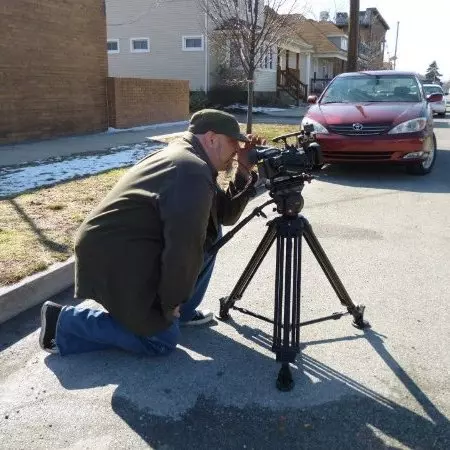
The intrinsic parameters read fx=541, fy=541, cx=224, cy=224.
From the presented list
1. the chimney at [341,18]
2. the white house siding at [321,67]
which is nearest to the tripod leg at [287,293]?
the white house siding at [321,67]

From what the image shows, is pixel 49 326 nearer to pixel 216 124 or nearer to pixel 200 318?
pixel 200 318

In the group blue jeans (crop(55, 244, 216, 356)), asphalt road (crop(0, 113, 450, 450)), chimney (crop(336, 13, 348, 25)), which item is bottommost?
asphalt road (crop(0, 113, 450, 450))

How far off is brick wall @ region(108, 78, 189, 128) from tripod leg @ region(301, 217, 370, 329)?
1230 centimetres

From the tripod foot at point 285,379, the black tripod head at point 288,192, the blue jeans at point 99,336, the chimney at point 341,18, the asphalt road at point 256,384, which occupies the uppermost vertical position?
the chimney at point 341,18

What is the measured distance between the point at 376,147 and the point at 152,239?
6.18 m

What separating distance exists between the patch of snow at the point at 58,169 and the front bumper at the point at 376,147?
3246 millimetres

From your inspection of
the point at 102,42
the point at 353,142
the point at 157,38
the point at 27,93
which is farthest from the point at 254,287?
the point at 157,38

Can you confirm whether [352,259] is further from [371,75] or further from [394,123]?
[371,75]

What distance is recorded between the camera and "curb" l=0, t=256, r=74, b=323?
11.6 feet

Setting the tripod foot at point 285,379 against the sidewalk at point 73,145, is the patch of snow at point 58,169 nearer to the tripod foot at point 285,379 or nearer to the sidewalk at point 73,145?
the sidewalk at point 73,145

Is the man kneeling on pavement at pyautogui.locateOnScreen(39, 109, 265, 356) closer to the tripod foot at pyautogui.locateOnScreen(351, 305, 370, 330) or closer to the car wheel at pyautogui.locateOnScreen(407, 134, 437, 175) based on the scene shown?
the tripod foot at pyautogui.locateOnScreen(351, 305, 370, 330)

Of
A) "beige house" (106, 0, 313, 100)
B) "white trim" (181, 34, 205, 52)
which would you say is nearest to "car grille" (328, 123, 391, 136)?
"beige house" (106, 0, 313, 100)

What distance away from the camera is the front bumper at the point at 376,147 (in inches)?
313

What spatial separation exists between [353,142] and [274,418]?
20.2ft
